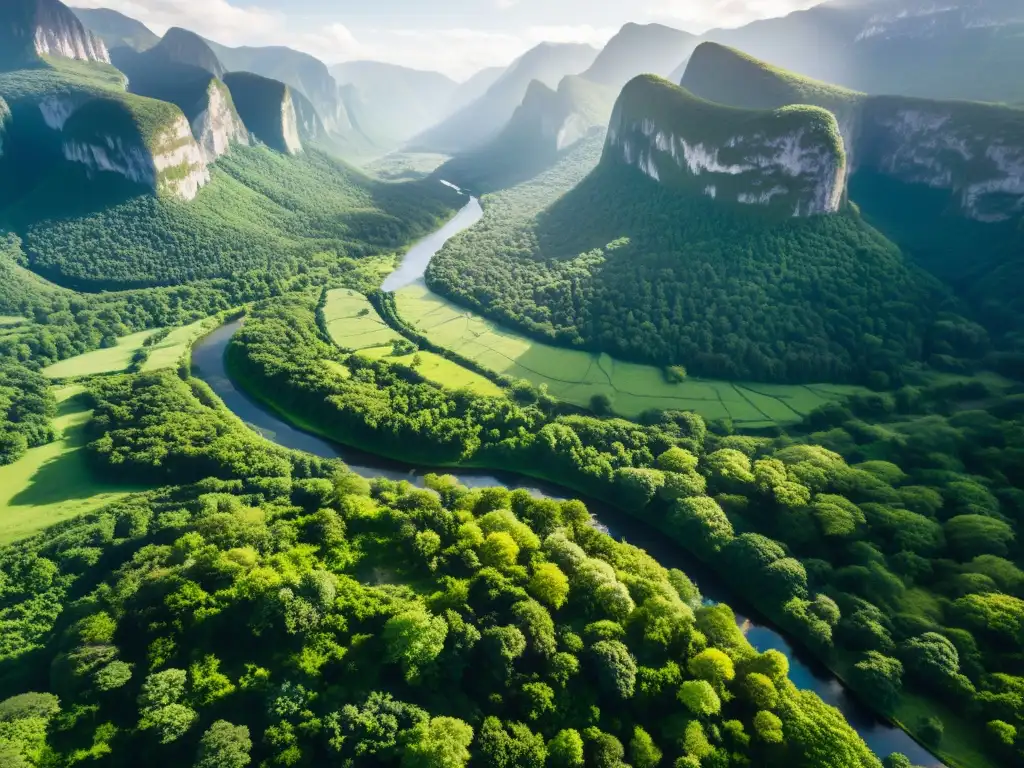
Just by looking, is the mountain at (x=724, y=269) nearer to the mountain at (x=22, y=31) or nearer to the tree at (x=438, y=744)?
the tree at (x=438, y=744)

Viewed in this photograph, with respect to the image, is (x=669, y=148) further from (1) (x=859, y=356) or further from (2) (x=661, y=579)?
(2) (x=661, y=579)

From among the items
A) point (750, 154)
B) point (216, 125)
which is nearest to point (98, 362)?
point (216, 125)

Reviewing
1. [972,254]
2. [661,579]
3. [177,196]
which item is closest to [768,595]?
[661,579]

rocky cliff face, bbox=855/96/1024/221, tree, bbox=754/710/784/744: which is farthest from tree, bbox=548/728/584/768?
rocky cliff face, bbox=855/96/1024/221

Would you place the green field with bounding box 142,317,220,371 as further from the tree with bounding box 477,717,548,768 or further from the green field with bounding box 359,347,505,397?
the tree with bounding box 477,717,548,768

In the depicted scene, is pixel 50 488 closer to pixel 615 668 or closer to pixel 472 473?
pixel 472 473

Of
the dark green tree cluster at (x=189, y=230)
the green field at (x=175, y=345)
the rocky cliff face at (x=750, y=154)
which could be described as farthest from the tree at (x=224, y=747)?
the rocky cliff face at (x=750, y=154)
